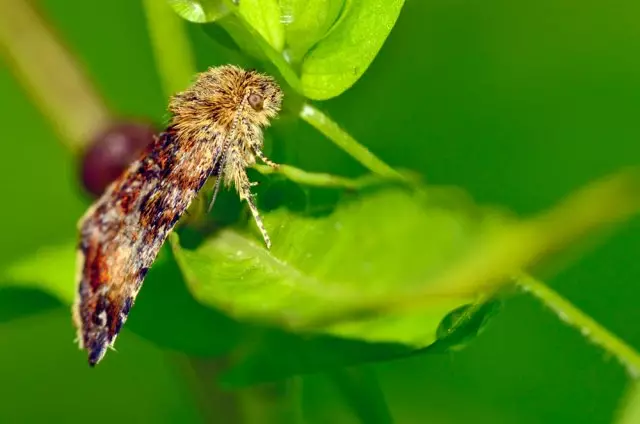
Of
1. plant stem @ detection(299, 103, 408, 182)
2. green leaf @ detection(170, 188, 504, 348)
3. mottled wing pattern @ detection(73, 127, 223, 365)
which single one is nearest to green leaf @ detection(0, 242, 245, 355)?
mottled wing pattern @ detection(73, 127, 223, 365)

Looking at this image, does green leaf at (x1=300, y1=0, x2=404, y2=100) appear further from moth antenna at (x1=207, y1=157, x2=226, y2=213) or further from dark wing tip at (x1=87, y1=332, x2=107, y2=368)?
dark wing tip at (x1=87, y1=332, x2=107, y2=368)

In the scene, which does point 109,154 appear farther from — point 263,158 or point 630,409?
point 630,409

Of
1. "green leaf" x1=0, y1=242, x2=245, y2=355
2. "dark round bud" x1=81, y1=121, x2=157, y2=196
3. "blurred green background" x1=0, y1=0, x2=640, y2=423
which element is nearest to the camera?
"green leaf" x1=0, y1=242, x2=245, y2=355

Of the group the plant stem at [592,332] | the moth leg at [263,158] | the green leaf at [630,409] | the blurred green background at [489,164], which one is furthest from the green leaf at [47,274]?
the green leaf at [630,409]

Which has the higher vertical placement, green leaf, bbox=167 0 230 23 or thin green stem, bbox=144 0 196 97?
green leaf, bbox=167 0 230 23

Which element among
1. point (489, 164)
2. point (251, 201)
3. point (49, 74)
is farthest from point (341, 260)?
point (489, 164)

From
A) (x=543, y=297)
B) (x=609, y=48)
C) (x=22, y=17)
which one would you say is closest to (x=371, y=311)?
(x=543, y=297)

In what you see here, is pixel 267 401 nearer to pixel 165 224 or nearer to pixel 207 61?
pixel 165 224

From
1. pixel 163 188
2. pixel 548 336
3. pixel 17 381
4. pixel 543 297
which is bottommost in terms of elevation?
pixel 17 381
